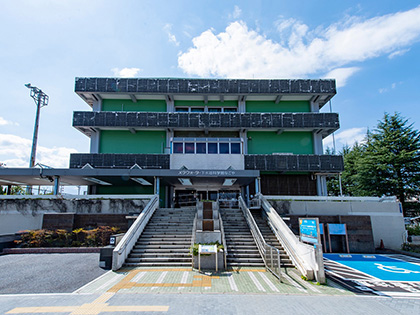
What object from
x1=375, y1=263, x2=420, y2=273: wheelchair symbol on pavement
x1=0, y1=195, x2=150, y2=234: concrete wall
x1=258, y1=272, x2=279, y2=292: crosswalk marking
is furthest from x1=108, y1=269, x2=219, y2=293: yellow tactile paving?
x1=375, y1=263, x2=420, y2=273: wheelchair symbol on pavement

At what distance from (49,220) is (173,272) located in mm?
10223

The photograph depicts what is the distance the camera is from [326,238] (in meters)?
16.3

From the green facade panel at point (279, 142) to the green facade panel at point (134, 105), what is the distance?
9.90 m

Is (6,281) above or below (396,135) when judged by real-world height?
below

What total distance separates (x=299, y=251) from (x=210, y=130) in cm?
1661

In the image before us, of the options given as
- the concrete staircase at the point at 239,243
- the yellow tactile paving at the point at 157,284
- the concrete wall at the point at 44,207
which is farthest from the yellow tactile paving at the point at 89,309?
the concrete wall at the point at 44,207

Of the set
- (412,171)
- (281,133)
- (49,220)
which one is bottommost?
(49,220)

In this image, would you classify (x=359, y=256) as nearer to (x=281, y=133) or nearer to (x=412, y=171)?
(x=281, y=133)

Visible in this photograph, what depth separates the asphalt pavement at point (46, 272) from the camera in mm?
8375

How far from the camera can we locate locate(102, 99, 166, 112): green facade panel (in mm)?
26250

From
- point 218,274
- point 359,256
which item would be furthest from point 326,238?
point 218,274

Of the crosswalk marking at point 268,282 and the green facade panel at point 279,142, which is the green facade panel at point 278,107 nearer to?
the green facade panel at point 279,142

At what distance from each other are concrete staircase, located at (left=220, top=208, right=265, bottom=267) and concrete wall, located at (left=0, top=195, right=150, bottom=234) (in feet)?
19.4

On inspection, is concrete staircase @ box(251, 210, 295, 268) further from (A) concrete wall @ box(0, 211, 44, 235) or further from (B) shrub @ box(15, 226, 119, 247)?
(A) concrete wall @ box(0, 211, 44, 235)
